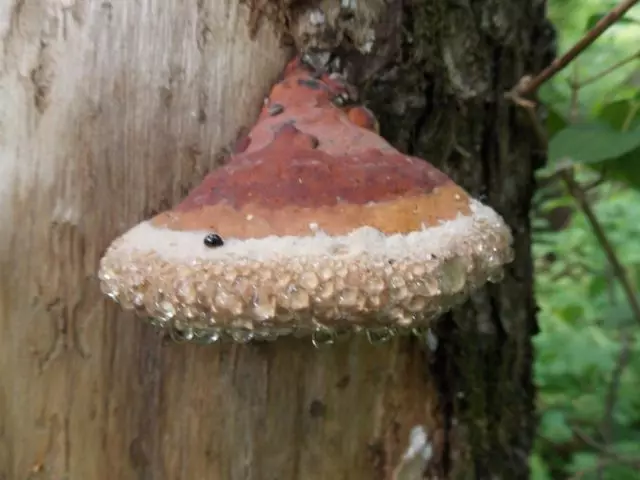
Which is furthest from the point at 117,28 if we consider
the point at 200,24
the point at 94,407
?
the point at 94,407

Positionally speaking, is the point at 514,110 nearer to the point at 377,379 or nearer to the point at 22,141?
the point at 377,379

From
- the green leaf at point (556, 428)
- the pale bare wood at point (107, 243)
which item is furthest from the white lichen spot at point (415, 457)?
the green leaf at point (556, 428)

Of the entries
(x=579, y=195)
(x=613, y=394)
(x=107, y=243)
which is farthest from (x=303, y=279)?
(x=613, y=394)

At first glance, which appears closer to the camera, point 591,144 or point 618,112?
point 591,144

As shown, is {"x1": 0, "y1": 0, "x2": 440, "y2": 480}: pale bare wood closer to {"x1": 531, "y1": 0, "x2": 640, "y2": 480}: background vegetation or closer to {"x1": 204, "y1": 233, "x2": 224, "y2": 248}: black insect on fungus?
{"x1": 204, "y1": 233, "x2": 224, "y2": 248}: black insect on fungus

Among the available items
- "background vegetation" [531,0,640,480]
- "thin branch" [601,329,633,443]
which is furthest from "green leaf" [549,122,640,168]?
"thin branch" [601,329,633,443]

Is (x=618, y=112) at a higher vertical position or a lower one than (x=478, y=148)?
higher

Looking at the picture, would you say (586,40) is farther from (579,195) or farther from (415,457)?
(415,457)

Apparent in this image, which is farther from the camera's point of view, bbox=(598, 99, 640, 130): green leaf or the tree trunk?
bbox=(598, 99, 640, 130): green leaf
